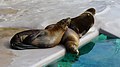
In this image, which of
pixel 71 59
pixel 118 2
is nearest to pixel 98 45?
pixel 71 59

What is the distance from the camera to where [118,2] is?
8.56 m

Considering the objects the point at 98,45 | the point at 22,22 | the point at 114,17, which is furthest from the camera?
the point at 114,17

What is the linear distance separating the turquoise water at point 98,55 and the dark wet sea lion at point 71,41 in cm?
11

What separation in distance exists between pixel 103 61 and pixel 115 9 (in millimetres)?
2601

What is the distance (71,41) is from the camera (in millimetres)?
5422

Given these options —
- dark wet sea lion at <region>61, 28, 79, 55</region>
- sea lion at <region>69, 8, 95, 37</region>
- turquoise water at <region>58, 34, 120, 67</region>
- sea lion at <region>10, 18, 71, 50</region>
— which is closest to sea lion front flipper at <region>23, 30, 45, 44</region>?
sea lion at <region>10, 18, 71, 50</region>

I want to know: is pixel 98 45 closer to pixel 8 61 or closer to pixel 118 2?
pixel 8 61

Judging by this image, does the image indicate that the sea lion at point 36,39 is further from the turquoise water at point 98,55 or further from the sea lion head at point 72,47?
the turquoise water at point 98,55

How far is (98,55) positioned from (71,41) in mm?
623

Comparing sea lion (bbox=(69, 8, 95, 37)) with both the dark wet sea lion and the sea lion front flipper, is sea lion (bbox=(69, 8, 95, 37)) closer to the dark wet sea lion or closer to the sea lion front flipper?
the dark wet sea lion

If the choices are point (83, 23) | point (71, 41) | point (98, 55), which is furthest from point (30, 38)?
point (98, 55)

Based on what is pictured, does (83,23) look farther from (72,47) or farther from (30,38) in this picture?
(30,38)

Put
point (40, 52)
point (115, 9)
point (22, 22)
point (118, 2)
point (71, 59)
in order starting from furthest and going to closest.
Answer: point (118, 2) → point (115, 9) → point (22, 22) → point (71, 59) → point (40, 52)

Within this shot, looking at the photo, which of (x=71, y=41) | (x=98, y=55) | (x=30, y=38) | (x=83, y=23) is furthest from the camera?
(x=83, y=23)
